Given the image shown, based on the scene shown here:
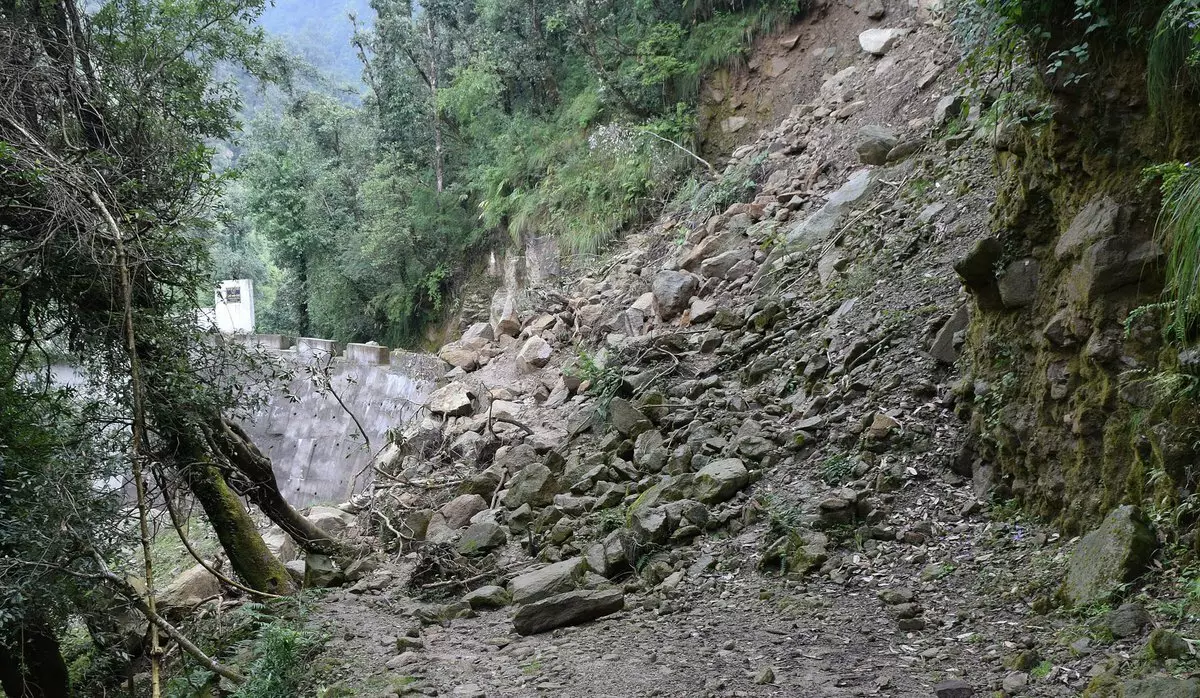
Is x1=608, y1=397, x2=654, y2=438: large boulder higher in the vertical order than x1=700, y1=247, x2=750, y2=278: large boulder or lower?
lower

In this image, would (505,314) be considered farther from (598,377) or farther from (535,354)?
(598,377)

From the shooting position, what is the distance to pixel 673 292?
9.81 m

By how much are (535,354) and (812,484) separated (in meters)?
6.92

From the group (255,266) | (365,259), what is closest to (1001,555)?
(365,259)

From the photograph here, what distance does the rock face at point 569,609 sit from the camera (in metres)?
5.10

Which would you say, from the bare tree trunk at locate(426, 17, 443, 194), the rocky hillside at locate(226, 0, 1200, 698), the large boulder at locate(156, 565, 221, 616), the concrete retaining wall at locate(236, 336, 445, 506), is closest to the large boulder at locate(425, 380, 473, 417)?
the rocky hillside at locate(226, 0, 1200, 698)

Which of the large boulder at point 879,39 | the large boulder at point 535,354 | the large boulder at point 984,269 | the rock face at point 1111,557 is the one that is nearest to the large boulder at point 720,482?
the large boulder at point 984,269

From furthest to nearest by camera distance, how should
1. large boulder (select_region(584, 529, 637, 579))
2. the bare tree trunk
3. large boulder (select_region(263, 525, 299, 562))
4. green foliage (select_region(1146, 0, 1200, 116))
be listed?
the bare tree trunk, large boulder (select_region(263, 525, 299, 562)), large boulder (select_region(584, 529, 637, 579)), green foliage (select_region(1146, 0, 1200, 116))

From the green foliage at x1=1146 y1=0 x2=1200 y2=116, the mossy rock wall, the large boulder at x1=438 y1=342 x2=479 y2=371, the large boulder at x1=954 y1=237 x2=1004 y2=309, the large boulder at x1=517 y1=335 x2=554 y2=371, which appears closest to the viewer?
the green foliage at x1=1146 y1=0 x2=1200 y2=116

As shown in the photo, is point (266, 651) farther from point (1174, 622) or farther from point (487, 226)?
point (487, 226)

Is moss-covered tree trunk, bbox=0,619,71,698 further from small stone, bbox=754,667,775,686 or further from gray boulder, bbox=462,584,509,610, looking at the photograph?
A: small stone, bbox=754,667,775,686

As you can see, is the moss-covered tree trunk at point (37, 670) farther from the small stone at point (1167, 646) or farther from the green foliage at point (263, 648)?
the small stone at point (1167, 646)

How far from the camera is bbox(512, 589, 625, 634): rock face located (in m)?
5.10

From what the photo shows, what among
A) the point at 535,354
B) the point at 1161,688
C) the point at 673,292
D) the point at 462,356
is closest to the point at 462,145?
the point at 462,356
